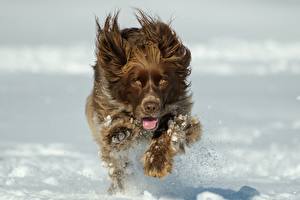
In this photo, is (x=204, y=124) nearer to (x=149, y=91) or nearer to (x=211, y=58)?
(x=149, y=91)

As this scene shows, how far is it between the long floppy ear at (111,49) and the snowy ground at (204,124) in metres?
1.03

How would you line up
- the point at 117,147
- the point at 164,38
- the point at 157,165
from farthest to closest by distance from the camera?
1. the point at 117,147
2. the point at 164,38
3. the point at 157,165

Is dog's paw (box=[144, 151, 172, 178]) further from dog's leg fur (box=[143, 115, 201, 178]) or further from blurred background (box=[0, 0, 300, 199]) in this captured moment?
blurred background (box=[0, 0, 300, 199])

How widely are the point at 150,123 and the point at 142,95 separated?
0.24 m

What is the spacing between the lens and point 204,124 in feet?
38.5

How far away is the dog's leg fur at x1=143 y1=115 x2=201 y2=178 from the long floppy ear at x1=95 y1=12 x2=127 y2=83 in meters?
0.69

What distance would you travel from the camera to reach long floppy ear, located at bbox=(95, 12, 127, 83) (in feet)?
23.6

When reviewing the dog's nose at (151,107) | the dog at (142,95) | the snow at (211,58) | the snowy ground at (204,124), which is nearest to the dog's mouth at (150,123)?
the dog at (142,95)

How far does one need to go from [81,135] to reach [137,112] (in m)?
5.74

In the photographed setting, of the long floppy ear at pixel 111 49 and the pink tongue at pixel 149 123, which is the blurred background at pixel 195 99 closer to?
the long floppy ear at pixel 111 49

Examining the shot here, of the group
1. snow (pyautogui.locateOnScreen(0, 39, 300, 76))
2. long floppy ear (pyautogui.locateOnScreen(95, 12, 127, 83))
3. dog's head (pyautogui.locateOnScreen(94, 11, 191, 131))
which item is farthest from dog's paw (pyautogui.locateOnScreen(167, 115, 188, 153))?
snow (pyautogui.locateOnScreen(0, 39, 300, 76))

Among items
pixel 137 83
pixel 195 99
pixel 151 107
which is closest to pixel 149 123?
pixel 151 107

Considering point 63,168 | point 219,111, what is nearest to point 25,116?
point 219,111

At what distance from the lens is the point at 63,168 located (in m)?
9.17
